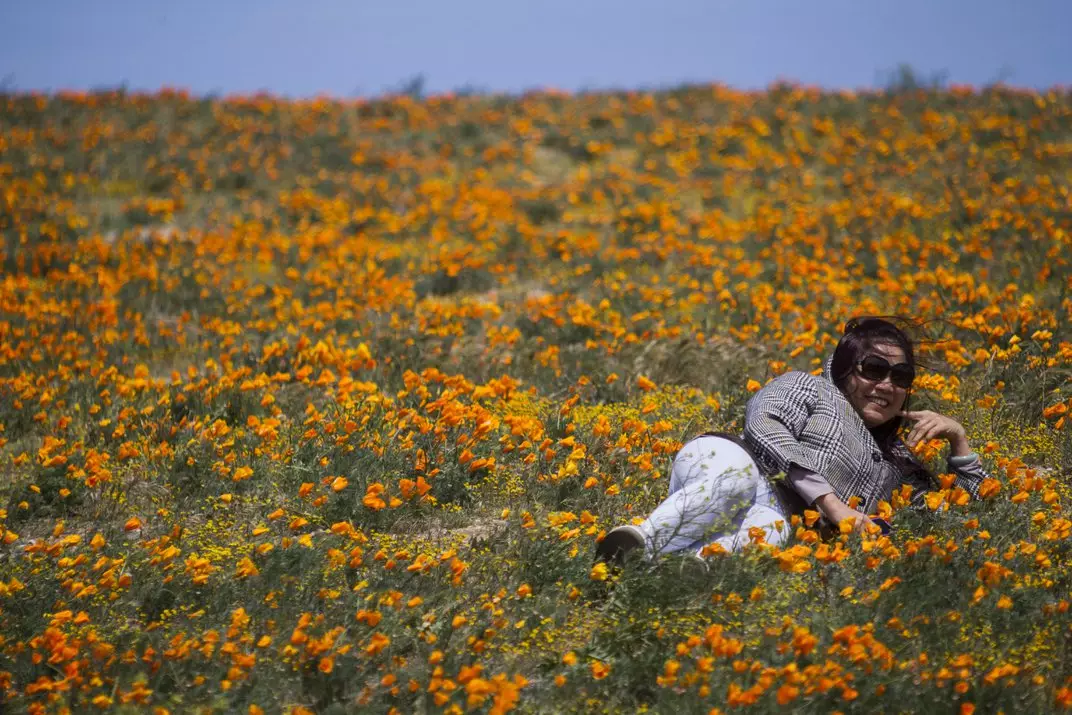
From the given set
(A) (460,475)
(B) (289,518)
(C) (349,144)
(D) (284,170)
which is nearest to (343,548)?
(B) (289,518)

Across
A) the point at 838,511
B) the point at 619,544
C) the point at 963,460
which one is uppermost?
the point at 963,460

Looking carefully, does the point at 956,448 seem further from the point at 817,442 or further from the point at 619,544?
the point at 619,544

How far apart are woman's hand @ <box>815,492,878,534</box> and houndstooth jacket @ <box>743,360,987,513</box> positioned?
0.12 metres

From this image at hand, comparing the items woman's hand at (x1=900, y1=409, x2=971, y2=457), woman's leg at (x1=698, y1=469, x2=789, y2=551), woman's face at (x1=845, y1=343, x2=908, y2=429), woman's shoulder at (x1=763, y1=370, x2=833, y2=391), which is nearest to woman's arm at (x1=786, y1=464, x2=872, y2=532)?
woman's leg at (x1=698, y1=469, x2=789, y2=551)

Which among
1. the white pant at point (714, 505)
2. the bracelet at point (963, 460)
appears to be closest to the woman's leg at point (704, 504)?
the white pant at point (714, 505)

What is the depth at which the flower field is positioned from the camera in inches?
129

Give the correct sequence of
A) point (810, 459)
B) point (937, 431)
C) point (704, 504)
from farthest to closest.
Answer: point (937, 431)
point (810, 459)
point (704, 504)

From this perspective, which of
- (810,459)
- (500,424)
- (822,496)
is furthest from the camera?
(500,424)

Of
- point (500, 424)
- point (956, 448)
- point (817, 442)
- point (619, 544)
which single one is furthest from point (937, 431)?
point (500, 424)

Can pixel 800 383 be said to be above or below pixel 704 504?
above

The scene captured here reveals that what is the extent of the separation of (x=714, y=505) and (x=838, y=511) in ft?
1.72

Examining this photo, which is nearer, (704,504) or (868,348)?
(704,504)

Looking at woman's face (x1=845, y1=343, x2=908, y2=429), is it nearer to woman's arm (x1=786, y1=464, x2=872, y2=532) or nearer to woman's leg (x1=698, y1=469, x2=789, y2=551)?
woman's arm (x1=786, y1=464, x2=872, y2=532)

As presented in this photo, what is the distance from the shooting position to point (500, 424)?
546 centimetres
